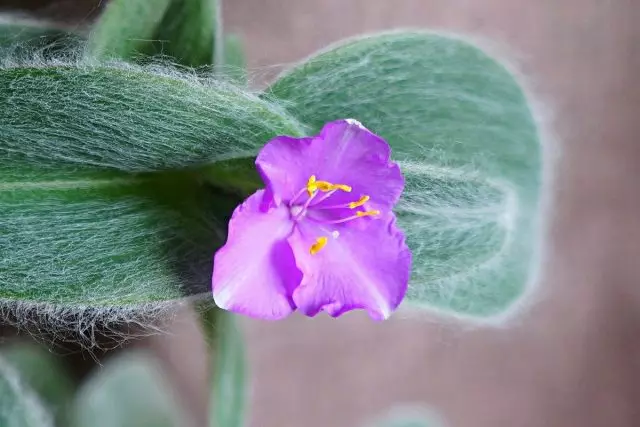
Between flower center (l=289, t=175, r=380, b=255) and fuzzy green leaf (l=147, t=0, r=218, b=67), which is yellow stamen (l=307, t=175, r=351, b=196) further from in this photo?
fuzzy green leaf (l=147, t=0, r=218, b=67)

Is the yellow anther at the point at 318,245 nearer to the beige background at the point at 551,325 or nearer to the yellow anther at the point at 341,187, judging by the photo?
the yellow anther at the point at 341,187

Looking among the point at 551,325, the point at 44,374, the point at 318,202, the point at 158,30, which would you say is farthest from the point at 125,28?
the point at 551,325

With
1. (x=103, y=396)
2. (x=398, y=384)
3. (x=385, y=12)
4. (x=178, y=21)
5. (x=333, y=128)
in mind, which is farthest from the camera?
(x=398, y=384)

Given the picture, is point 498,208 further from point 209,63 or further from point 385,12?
point 385,12

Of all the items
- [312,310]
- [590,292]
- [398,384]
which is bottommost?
[398,384]

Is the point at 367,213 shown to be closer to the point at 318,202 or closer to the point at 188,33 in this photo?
the point at 318,202

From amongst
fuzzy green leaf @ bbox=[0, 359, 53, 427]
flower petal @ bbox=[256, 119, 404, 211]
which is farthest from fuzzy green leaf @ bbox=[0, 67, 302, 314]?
fuzzy green leaf @ bbox=[0, 359, 53, 427]

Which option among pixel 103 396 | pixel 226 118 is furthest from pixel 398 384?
pixel 226 118
